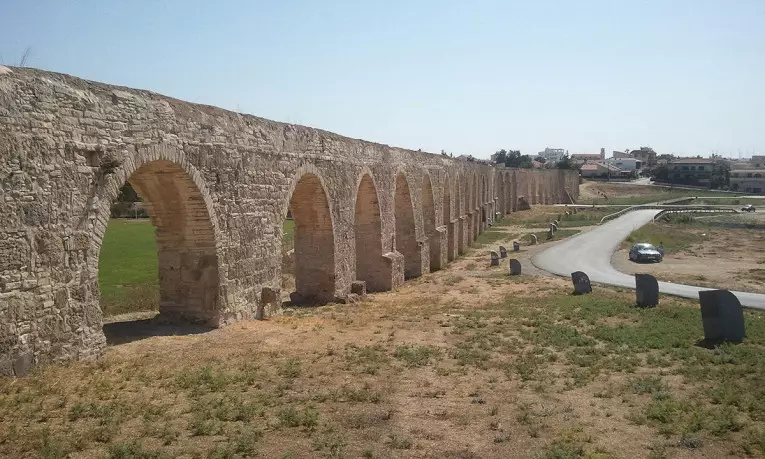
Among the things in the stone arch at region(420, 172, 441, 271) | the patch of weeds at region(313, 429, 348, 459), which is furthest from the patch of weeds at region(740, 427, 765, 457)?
the stone arch at region(420, 172, 441, 271)

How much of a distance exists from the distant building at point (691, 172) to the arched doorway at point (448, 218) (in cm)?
8099

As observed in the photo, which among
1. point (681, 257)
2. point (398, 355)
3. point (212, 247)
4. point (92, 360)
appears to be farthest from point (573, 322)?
point (681, 257)

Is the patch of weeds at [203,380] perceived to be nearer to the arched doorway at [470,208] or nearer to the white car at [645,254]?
the white car at [645,254]

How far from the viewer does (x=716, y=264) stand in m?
23.6

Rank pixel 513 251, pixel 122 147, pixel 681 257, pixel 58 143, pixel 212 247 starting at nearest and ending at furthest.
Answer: pixel 58 143, pixel 122 147, pixel 212 247, pixel 681 257, pixel 513 251

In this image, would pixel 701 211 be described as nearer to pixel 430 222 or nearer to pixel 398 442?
pixel 430 222

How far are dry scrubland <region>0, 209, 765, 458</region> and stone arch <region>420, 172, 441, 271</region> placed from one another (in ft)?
39.4

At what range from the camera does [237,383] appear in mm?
7555

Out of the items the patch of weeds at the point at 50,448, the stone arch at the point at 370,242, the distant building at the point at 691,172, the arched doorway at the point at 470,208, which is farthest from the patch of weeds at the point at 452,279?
the distant building at the point at 691,172

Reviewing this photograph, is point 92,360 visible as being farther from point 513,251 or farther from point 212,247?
point 513,251

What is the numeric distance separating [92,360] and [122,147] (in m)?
2.78

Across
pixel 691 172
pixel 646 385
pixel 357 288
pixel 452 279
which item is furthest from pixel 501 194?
pixel 691 172

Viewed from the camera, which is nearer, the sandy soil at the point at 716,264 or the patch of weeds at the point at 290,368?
the patch of weeds at the point at 290,368

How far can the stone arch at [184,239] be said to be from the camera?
385 inches
